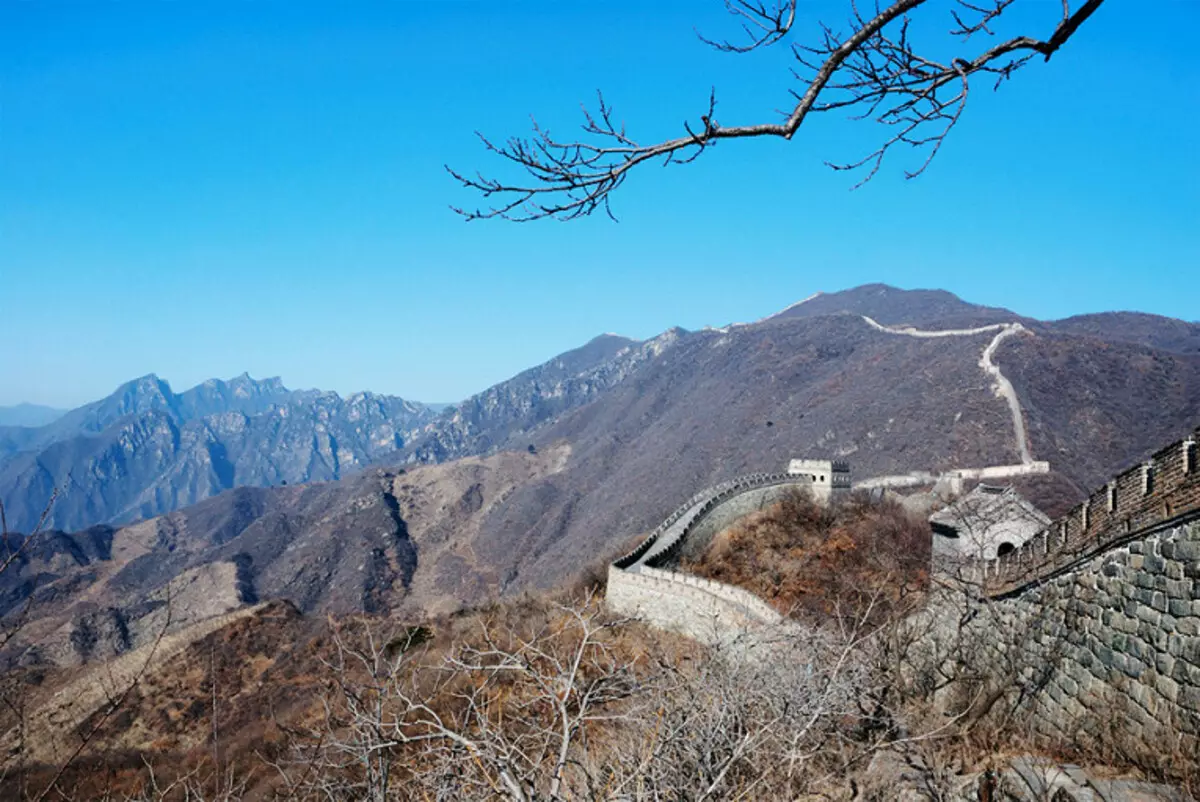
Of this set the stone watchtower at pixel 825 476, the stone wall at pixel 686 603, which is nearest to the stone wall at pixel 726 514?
the stone watchtower at pixel 825 476

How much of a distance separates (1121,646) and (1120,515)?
1207 millimetres

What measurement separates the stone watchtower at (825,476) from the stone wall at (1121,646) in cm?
2649

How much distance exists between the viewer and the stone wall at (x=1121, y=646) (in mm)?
5652

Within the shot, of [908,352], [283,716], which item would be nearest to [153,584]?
[283,716]

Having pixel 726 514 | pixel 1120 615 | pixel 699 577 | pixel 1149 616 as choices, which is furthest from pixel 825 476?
pixel 1149 616

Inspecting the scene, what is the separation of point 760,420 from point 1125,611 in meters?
71.1

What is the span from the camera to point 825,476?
35.1 m

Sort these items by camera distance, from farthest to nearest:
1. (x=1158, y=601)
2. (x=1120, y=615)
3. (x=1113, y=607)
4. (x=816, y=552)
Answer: (x=816, y=552) → (x=1113, y=607) → (x=1120, y=615) → (x=1158, y=601)

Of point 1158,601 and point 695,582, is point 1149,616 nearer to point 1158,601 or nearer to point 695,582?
point 1158,601

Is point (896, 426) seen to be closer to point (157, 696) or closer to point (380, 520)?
point (157, 696)

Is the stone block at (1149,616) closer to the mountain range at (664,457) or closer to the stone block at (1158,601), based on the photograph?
the stone block at (1158,601)

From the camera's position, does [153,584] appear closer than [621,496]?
No

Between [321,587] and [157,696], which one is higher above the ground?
[157,696]

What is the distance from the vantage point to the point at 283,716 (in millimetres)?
22812
